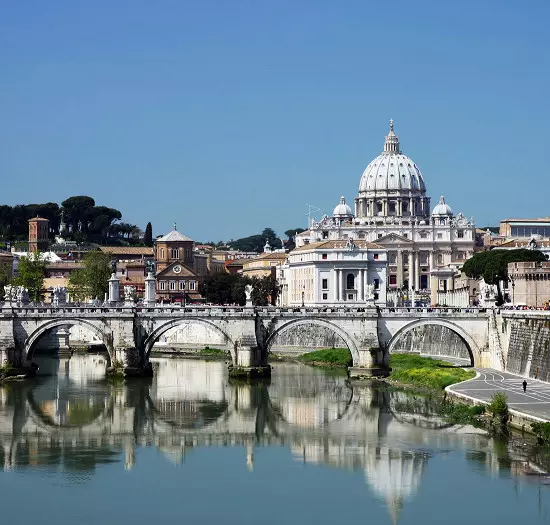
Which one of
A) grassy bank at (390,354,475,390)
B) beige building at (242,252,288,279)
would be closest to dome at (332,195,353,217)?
beige building at (242,252,288,279)

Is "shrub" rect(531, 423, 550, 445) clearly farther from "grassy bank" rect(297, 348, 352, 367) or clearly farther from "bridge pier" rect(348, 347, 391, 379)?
"grassy bank" rect(297, 348, 352, 367)

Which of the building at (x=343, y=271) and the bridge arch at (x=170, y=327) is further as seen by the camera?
the building at (x=343, y=271)

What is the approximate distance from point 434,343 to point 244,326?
1402 centimetres

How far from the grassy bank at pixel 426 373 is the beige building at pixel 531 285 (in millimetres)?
11296

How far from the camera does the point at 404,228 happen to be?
15212 cm

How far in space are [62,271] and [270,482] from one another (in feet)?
331

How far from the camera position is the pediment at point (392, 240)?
485 ft

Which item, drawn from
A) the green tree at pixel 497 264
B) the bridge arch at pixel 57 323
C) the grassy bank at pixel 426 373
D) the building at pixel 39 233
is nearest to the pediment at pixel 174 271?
the building at pixel 39 233

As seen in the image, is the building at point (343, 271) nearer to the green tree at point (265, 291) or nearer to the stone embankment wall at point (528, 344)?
the green tree at point (265, 291)

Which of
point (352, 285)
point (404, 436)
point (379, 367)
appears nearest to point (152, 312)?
point (379, 367)

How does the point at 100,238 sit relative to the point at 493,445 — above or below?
above

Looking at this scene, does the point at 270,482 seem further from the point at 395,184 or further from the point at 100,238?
the point at 100,238

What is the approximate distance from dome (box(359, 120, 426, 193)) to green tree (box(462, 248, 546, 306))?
60.2m

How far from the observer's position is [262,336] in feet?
220
